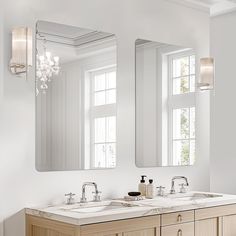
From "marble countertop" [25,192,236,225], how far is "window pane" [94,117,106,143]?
Answer: 0.48m

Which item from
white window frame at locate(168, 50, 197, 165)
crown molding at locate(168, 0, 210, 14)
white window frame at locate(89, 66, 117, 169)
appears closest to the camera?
white window frame at locate(89, 66, 117, 169)

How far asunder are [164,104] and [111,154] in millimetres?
753

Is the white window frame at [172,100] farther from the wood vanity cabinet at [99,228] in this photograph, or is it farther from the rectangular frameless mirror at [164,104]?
the wood vanity cabinet at [99,228]

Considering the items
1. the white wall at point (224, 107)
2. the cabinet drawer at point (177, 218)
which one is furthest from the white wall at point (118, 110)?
the cabinet drawer at point (177, 218)

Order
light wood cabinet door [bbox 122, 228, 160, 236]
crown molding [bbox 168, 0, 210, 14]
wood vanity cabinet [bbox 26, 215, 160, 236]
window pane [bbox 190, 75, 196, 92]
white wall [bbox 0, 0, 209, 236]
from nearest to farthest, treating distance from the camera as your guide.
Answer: wood vanity cabinet [bbox 26, 215, 160, 236]
light wood cabinet door [bbox 122, 228, 160, 236]
white wall [bbox 0, 0, 209, 236]
crown molding [bbox 168, 0, 210, 14]
window pane [bbox 190, 75, 196, 92]

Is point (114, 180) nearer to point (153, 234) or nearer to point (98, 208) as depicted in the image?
point (98, 208)

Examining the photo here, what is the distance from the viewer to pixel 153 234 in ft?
10.4

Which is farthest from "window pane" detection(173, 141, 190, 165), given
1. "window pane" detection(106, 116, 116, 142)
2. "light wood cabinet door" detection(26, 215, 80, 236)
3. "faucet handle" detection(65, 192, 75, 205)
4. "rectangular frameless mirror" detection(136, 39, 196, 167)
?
"light wood cabinet door" detection(26, 215, 80, 236)

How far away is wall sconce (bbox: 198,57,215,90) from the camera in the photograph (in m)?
4.18

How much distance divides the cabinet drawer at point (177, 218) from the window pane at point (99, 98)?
1003mm

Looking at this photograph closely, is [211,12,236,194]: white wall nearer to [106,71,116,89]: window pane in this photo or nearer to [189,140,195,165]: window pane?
[189,140,195,165]: window pane

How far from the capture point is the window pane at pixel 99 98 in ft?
11.9

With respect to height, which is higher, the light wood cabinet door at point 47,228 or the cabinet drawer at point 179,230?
the light wood cabinet door at point 47,228

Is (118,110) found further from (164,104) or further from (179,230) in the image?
(179,230)
